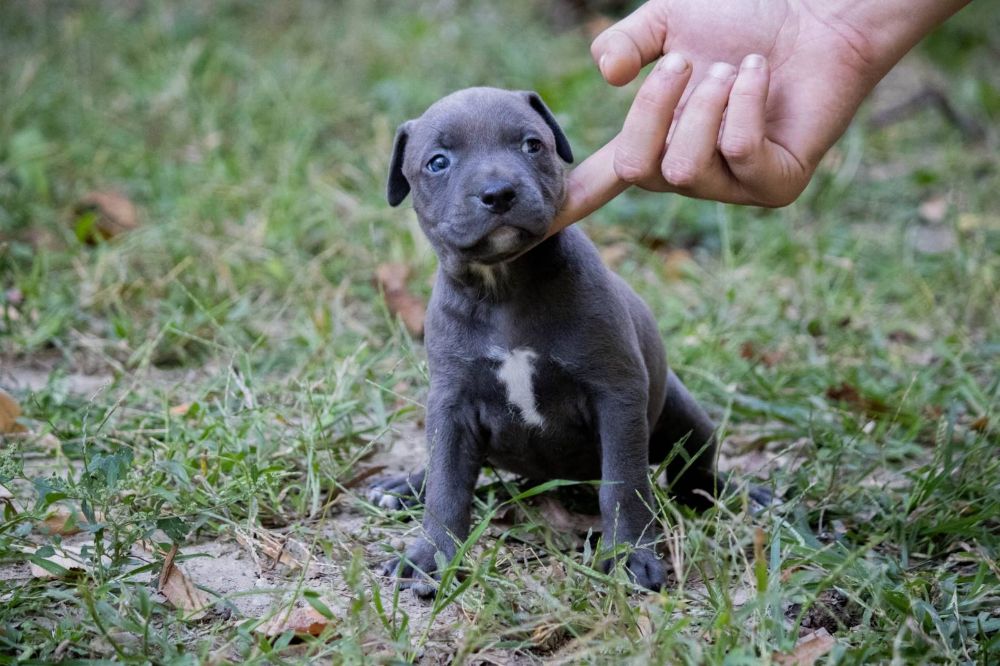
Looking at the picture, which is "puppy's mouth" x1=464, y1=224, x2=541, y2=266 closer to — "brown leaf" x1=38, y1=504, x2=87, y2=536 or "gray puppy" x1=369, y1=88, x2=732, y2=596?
"gray puppy" x1=369, y1=88, x2=732, y2=596

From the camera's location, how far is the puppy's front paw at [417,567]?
11.2 feet

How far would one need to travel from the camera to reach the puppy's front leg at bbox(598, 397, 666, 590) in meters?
3.54

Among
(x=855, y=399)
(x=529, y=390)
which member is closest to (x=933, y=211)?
(x=855, y=399)

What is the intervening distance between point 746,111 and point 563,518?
62.9 inches

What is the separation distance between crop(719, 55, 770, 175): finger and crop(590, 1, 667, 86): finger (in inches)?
17.9

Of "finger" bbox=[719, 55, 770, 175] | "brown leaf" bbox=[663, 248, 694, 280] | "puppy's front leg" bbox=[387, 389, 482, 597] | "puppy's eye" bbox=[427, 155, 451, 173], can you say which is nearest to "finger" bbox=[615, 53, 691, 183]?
"finger" bbox=[719, 55, 770, 175]

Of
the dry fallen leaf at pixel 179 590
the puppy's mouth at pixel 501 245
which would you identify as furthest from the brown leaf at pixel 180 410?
the puppy's mouth at pixel 501 245

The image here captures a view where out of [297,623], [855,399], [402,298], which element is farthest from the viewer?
[402,298]

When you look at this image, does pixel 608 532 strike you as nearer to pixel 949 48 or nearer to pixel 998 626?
pixel 998 626

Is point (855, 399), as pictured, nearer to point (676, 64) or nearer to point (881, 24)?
point (881, 24)

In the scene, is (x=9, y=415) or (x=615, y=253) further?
(x=615, y=253)

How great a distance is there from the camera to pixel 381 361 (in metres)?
5.28

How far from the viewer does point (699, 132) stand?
3.39 metres

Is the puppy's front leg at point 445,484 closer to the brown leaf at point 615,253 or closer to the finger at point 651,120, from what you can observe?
the finger at point 651,120
